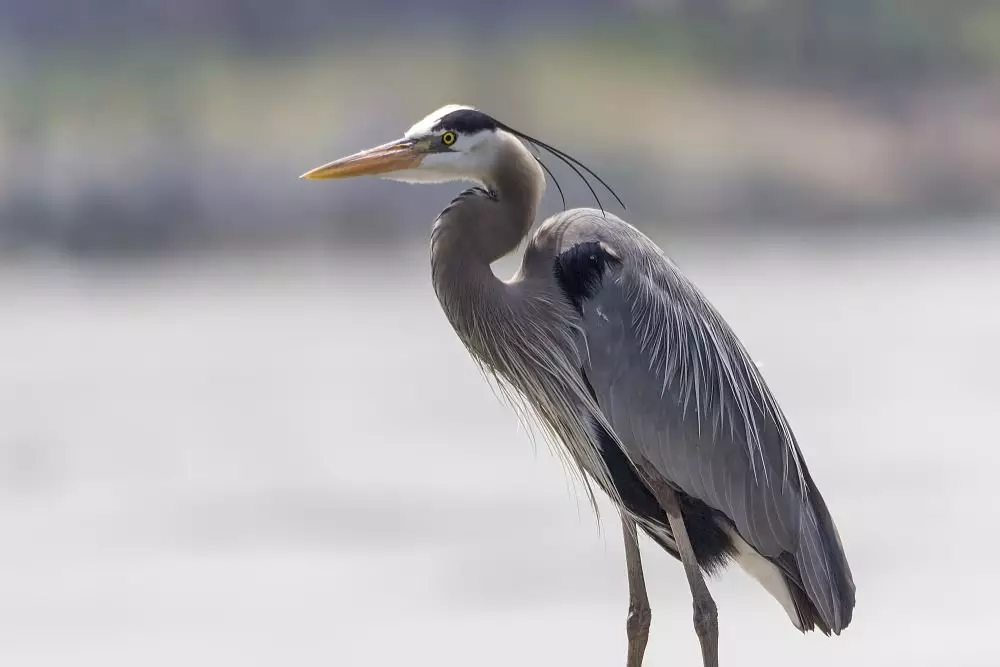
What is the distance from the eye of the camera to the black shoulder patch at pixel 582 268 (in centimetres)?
418

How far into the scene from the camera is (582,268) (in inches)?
165

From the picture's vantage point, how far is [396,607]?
700 cm

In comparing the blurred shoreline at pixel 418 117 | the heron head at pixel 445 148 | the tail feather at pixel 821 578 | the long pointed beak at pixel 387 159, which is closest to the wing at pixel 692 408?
the tail feather at pixel 821 578

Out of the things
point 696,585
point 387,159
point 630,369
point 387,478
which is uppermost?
point 387,159

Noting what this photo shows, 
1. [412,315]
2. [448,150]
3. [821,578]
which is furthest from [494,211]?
[412,315]

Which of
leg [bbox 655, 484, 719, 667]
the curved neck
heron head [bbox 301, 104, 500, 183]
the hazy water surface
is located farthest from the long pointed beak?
the hazy water surface

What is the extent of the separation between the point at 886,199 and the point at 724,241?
2.17m

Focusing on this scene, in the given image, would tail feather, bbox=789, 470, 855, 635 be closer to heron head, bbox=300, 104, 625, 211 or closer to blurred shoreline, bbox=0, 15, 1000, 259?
heron head, bbox=300, 104, 625, 211

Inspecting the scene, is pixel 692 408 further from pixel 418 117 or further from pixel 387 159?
pixel 418 117

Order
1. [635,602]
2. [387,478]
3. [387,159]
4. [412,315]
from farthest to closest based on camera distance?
1. [412,315]
2. [387,478]
3. [635,602]
4. [387,159]

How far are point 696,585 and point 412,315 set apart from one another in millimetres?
9613

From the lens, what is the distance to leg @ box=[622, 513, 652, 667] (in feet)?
14.4

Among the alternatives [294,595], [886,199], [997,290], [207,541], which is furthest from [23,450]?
[886,199]

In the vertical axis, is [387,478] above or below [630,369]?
Result: below
